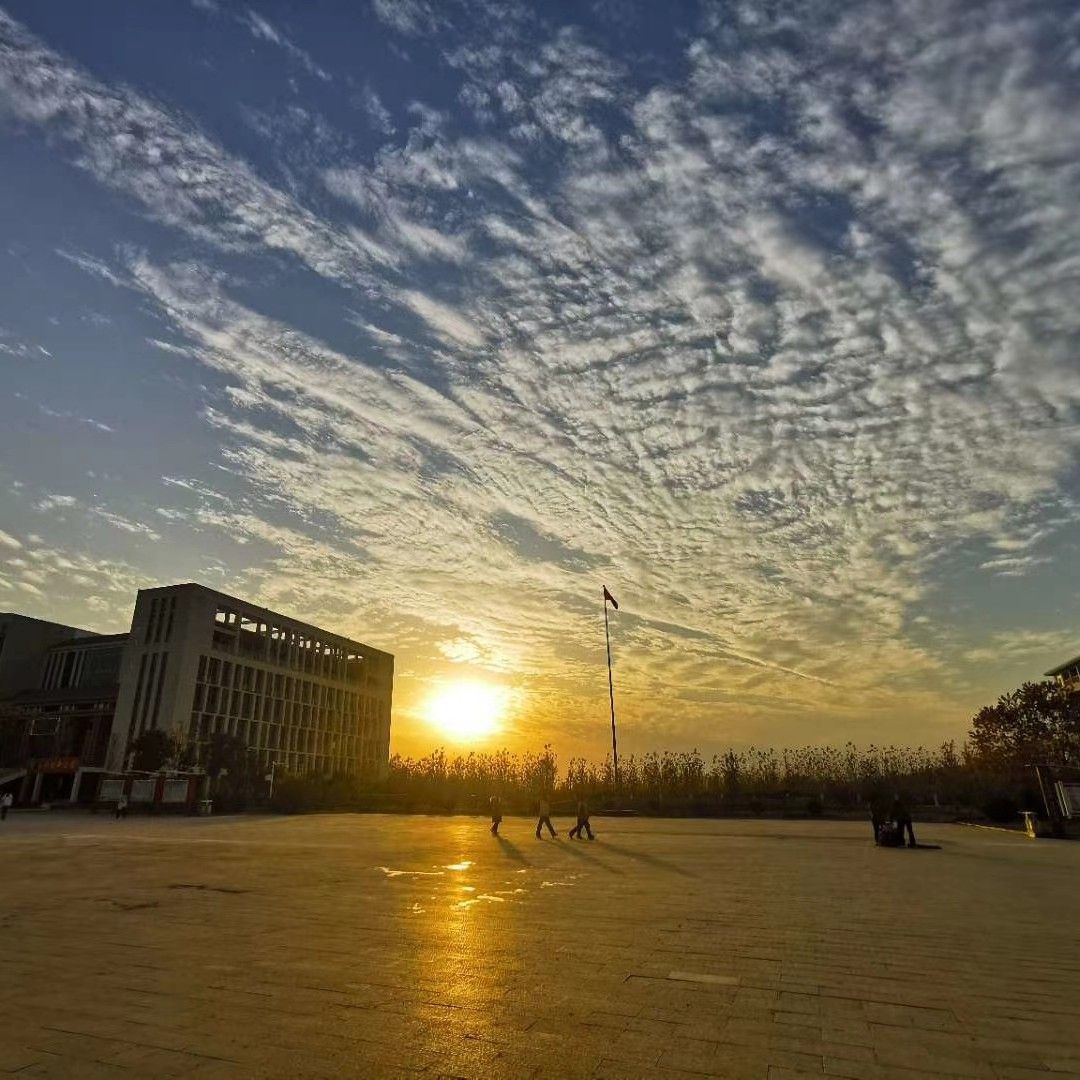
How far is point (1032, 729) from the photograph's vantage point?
4647cm

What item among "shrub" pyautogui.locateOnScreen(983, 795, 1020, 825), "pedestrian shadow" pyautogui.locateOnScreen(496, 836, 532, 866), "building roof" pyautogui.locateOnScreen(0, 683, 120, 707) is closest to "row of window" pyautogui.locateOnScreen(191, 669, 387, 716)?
"building roof" pyautogui.locateOnScreen(0, 683, 120, 707)

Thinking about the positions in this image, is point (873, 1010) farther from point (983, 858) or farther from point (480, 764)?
point (480, 764)

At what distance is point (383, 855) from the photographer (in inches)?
725

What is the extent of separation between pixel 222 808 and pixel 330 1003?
50.5m

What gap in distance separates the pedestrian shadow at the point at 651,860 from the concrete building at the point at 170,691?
194 ft

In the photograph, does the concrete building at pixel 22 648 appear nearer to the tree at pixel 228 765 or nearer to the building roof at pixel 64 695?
the building roof at pixel 64 695

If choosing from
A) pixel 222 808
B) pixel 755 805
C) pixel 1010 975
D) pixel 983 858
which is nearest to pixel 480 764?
pixel 222 808

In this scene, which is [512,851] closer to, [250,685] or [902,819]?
[902,819]

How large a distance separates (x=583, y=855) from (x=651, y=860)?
227 centimetres

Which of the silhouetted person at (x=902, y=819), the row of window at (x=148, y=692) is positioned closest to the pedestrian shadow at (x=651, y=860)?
the silhouetted person at (x=902, y=819)

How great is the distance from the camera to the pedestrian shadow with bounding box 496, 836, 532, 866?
17169 millimetres

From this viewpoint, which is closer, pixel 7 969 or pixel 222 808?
pixel 7 969

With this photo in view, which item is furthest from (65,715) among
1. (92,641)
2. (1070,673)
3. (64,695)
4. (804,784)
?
(1070,673)

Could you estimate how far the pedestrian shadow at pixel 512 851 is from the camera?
17.2 m
